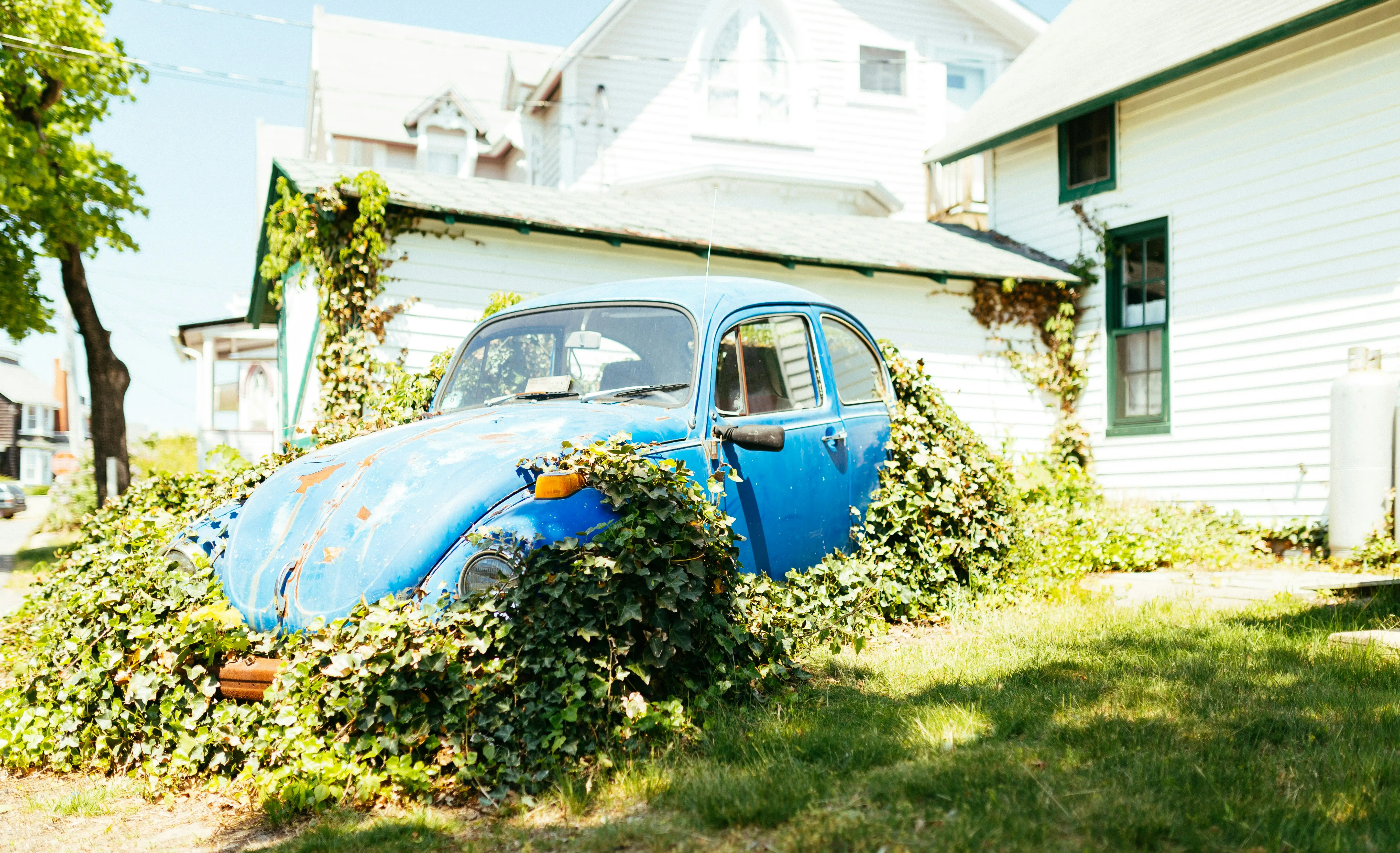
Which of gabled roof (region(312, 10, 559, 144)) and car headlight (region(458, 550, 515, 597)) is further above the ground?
gabled roof (region(312, 10, 559, 144))

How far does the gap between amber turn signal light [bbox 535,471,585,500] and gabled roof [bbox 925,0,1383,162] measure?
31.0ft

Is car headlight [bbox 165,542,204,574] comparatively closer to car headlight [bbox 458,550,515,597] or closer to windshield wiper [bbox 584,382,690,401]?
car headlight [bbox 458,550,515,597]

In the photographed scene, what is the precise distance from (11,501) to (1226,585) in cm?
3779

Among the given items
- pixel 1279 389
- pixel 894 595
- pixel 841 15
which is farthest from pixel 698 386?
pixel 841 15

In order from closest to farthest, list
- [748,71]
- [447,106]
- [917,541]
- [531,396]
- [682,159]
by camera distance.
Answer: [531,396]
[917,541]
[682,159]
[748,71]
[447,106]

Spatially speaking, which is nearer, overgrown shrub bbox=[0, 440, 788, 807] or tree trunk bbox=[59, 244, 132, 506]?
overgrown shrub bbox=[0, 440, 788, 807]

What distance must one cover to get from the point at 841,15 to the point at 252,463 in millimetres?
17938

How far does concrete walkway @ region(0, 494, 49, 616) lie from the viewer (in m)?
10.2

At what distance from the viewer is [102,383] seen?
1542 cm

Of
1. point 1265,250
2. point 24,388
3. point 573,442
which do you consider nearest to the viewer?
point 573,442

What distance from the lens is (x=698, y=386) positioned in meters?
5.13

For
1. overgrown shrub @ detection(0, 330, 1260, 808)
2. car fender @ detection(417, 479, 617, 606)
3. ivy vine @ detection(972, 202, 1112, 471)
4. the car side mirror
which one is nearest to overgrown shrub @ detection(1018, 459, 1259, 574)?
ivy vine @ detection(972, 202, 1112, 471)

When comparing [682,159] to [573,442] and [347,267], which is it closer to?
[347,267]

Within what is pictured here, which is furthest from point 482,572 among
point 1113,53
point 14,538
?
point 14,538
